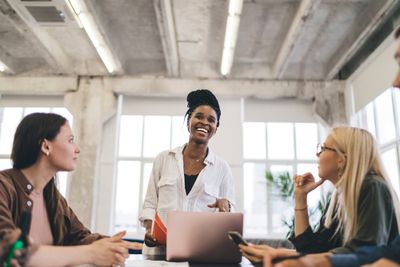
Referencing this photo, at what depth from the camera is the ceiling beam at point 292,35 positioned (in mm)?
4589

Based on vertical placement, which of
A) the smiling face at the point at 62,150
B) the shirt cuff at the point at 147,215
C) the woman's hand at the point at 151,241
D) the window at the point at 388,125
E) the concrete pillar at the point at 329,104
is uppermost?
the concrete pillar at the point at 329,104

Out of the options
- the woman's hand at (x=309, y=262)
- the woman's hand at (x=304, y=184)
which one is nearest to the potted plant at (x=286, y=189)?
the woman's hand at (x=304, y=184)

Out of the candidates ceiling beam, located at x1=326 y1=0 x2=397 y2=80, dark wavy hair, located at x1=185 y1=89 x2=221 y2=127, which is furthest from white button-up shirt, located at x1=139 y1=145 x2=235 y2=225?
ceiling beam, located at x1=326 y1=0 x2=397 y2=80

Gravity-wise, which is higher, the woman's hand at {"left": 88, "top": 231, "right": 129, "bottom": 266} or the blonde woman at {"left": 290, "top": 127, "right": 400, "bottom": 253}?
the blonde woman at {"left": 290, "top": 127, "right": 400, "bottom": 253}

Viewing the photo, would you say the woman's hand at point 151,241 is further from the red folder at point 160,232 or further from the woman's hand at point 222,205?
the woman's hand at point 222,205

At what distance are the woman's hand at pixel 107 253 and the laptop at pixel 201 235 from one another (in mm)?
211

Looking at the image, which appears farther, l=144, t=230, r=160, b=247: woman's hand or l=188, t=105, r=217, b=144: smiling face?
l=188, t=105, r=217, b=144: smiling face

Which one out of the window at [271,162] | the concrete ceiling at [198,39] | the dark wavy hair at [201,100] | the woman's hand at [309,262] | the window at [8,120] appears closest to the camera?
the woman's hand at [309,262]

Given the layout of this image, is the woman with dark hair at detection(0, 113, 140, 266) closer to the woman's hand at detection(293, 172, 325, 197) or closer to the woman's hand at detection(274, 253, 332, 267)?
the woman's hand at detection(274, 253, 332, 267)

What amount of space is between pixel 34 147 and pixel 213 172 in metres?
1.02

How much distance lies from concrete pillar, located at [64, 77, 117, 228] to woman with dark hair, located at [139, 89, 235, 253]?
13.9ft

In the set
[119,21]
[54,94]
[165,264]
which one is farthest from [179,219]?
[54,94]

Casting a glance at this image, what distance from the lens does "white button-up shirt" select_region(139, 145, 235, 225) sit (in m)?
2.09

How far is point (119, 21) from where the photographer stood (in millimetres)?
5438
